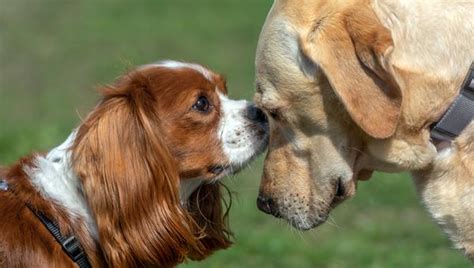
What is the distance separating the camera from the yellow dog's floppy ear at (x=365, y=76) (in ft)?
16.6

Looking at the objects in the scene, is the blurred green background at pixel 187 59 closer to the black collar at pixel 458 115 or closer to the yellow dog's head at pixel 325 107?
the yellow dog's head at pixel 325 107

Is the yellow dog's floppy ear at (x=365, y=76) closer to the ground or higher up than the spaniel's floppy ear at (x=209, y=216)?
higher up

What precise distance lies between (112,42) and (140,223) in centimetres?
1373

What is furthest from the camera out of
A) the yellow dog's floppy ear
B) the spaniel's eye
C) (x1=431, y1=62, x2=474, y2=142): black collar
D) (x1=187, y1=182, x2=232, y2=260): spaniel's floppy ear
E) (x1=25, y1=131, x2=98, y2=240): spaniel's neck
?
(x1=187, y1=182, x2=232, y2=260): spaniel's floppy ear

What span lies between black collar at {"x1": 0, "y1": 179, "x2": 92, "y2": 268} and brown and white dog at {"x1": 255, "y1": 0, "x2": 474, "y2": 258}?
3.56 ft

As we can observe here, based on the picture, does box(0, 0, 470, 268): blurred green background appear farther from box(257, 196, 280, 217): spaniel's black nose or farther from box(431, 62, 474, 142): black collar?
box(431, 62, 474, 142): black collar

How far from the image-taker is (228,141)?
5.71 metres

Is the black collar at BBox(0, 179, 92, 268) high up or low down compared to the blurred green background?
up

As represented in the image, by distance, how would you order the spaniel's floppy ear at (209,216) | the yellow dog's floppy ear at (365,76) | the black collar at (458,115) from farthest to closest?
the spaniel's floppy ear at (209,216), the black collar at (458,115), the yellow dog's floppy ear at (365,76)

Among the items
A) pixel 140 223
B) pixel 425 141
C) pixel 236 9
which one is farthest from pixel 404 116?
pixel 236 9

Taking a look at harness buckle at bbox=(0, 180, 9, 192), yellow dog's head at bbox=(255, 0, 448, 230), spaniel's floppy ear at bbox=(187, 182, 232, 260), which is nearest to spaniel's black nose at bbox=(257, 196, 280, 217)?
yellow dog's head at bbox=(255, 0, 448, 230)

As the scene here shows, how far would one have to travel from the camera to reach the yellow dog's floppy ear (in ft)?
16.6

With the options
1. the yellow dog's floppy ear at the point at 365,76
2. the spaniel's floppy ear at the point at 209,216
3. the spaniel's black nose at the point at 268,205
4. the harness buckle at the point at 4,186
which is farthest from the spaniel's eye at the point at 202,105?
the harness buckle at the point at 4,186

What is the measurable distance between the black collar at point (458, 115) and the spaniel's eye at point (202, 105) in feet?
3.82
